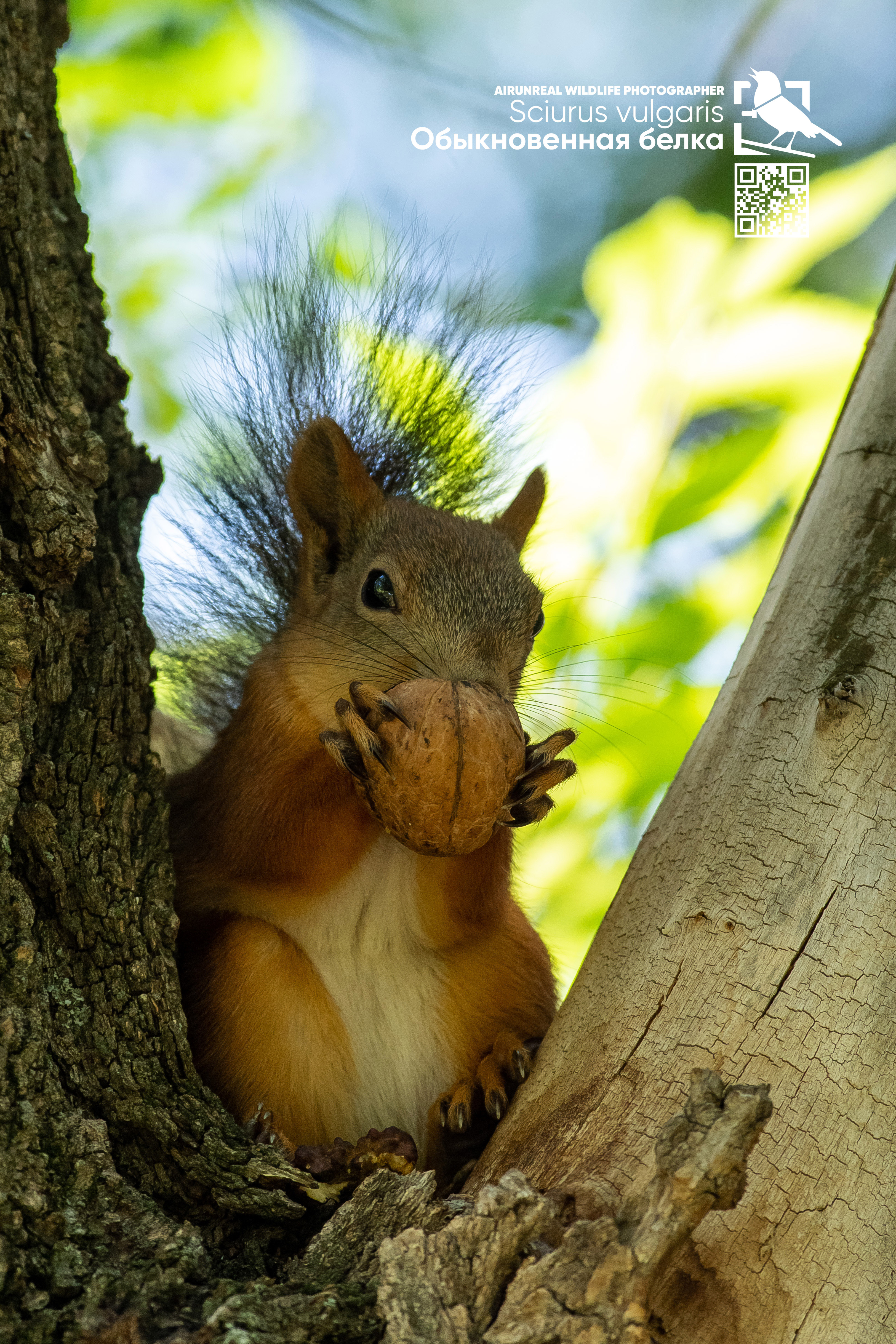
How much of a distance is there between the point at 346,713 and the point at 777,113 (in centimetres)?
250

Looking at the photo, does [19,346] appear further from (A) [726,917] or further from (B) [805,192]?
(B) [805,192]

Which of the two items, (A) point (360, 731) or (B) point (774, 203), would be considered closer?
(A) point (360, 731)

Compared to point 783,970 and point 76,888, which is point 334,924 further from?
point 783,970

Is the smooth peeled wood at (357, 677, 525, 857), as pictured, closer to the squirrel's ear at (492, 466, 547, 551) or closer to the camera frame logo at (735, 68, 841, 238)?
the squirrel's ear at (492, 466, 547, 551)

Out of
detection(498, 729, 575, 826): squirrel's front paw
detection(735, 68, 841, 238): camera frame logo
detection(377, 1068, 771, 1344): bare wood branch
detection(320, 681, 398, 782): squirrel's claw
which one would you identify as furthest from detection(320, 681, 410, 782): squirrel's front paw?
detection(735, 68, 841, 238): camera frame logo

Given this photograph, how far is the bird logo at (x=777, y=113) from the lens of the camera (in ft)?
10.4

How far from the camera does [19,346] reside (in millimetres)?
1515

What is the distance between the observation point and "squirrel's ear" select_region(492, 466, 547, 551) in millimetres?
2502

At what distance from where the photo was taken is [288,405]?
93.6 inches

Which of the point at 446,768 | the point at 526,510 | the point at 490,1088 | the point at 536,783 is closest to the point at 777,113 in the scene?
the point at 526,510

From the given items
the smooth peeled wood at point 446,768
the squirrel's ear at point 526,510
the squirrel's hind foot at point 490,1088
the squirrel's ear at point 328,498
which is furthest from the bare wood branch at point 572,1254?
the squirrel's ear at point 526,510

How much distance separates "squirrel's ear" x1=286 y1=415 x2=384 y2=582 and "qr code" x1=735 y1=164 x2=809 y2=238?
1038mm

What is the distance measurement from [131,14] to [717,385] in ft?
6.69

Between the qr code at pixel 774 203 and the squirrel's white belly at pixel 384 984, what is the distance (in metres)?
1.55
